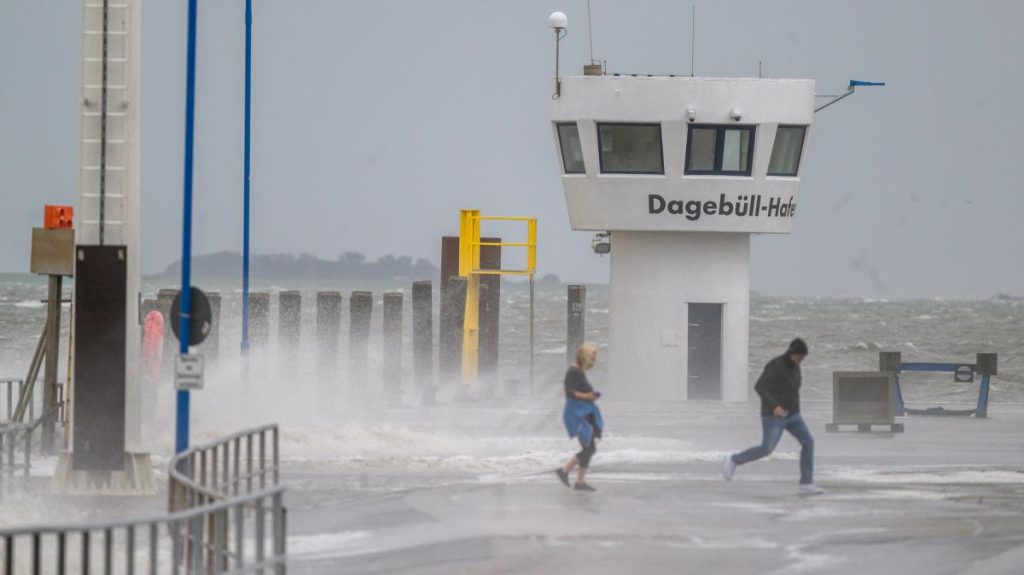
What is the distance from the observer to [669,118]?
3297 cm

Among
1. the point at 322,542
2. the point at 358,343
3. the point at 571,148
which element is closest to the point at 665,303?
the point at 571,148

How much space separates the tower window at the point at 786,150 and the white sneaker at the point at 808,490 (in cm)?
1565

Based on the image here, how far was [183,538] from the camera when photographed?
42.8 ft

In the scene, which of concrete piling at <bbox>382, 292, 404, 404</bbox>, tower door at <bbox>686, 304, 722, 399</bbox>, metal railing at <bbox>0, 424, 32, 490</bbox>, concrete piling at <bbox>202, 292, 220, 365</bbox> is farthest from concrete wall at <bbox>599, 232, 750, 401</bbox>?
metal railing at <bbox>0, 424, 32, 490</bbox>

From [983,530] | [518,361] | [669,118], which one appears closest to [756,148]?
[669,118]

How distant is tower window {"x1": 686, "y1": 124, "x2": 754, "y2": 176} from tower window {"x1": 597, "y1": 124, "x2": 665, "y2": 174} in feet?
1.97

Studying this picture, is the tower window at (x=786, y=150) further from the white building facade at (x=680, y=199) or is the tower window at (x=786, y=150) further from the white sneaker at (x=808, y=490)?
the white sneaker at (x=808, y=490)

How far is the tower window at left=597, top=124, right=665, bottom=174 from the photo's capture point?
33125 mm

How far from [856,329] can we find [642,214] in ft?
240

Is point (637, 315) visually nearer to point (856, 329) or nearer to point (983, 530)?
point (983, 530)

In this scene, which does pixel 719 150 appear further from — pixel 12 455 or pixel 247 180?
pixel 12 455

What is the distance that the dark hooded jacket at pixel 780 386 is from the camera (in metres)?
18.9

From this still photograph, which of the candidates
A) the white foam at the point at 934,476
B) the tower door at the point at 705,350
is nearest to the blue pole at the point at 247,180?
the tower door at the point at 705,350

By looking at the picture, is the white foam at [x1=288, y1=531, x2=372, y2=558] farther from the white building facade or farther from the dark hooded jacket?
the white building facade
